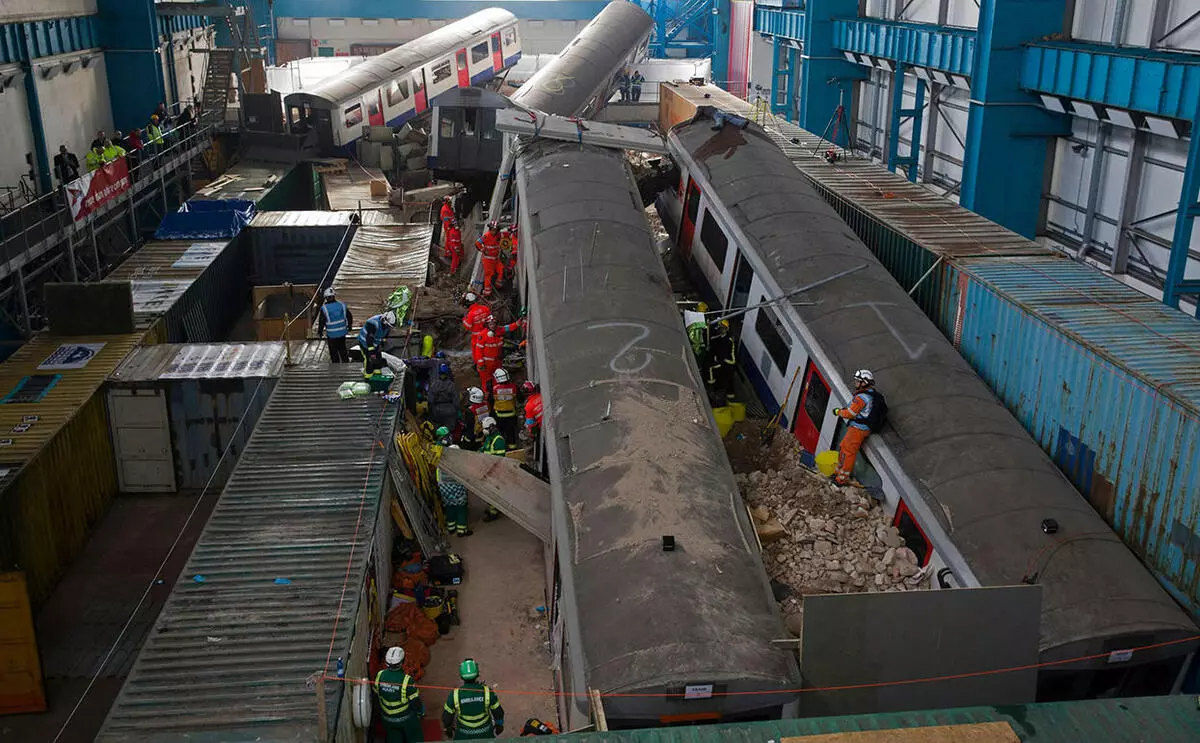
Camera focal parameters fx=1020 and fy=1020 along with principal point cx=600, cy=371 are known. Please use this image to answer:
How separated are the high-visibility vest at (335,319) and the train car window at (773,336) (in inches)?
248

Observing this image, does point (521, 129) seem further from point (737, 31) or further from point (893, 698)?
point (737, 31)

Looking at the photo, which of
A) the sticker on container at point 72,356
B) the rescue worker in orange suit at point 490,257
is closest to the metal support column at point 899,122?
the rescue worker in orange suit at point 490,257

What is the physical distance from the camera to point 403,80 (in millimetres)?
36625

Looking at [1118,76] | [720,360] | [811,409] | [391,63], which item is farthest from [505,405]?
[391,63]

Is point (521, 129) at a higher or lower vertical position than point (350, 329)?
higher

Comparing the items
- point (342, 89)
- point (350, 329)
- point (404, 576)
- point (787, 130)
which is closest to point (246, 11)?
point (342, 89)

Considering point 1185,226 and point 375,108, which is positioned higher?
point 375,108

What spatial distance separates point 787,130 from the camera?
27078 millimetres

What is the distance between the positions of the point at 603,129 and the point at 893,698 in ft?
48.1

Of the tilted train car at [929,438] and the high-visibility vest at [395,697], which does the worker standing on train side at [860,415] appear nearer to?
the tilted train car at [929,438]

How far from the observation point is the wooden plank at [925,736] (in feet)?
23.3

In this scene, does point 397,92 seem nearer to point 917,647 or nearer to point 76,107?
point 76,107

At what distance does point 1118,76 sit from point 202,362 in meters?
15.4

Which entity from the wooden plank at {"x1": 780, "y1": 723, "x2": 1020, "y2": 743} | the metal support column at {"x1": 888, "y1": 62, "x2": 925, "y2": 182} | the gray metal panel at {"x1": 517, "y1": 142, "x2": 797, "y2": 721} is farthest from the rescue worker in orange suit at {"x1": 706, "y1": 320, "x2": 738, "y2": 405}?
the metal support column at {"x1": 888, "y1": 62, "x2": 925, "y2": 182}
